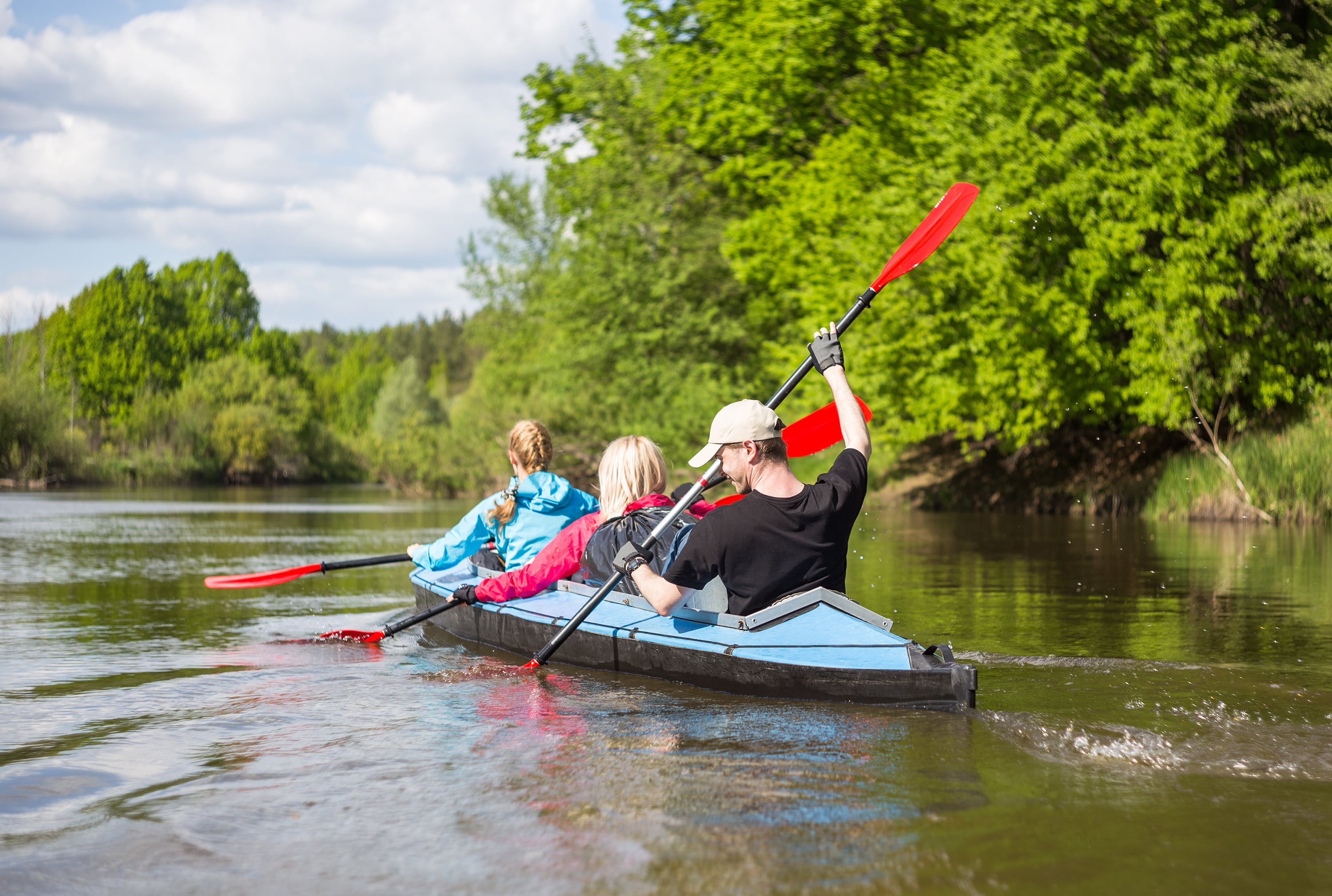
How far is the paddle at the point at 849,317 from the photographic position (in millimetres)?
5661

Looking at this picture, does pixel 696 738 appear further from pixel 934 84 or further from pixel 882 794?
pixel 934 84

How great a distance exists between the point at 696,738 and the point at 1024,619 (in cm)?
390

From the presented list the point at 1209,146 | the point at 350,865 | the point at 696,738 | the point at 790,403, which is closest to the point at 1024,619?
the point at 696,738

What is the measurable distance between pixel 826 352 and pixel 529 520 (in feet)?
8.18

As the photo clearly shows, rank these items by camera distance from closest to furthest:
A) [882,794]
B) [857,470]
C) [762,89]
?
[882,794] < [857,470] < [762,89]

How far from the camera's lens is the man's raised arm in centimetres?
498

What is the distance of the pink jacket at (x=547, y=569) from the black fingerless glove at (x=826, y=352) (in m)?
1.36

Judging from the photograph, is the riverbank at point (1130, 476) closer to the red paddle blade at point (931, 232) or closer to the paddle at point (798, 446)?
the red paddle blade at point (931, 232)

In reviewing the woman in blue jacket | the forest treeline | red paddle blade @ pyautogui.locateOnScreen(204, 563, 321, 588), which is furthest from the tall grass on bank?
red paddle blade @ pyautogui.locateOnScreen(204, 563, 321, 588)

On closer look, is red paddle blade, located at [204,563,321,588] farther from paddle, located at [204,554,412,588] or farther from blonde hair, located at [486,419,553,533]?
blonde hair, located at [486,419,553,533]

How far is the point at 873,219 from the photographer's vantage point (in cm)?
1833

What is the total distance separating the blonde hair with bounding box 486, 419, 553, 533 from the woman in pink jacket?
1.26 ft

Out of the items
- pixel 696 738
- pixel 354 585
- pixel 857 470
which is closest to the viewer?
pixel 696 738

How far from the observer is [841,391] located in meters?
5.10
